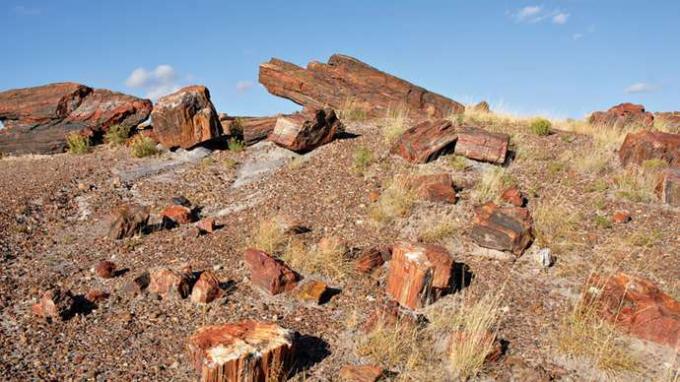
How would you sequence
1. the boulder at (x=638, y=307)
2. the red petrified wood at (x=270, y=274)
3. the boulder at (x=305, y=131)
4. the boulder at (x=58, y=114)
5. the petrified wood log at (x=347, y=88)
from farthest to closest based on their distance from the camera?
the petrified wood log at (x=347, y=88) → the boulder at (x=58, y=114) → the boulder at (x=305, y=131) → the red petrified wood at (x=270, y=274) → the boulder at (x=638, y=307)

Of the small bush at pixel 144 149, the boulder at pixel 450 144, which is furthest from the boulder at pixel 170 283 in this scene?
the small bush at pixel 144 149

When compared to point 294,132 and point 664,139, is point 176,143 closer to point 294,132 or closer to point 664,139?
point 294,132

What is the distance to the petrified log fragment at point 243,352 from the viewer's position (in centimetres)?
549

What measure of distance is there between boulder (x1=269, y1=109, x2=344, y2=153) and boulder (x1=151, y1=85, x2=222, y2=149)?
5.13 feet

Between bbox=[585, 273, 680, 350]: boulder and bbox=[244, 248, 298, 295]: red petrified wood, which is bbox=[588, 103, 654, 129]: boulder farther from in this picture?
bbox=[244, 248, 298, 295]: red petrified wood

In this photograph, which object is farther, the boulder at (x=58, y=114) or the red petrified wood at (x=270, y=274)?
the boulder at (x=58, y=114)

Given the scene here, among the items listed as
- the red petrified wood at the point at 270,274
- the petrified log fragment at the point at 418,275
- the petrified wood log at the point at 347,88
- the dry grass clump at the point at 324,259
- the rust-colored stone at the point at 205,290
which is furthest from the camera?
the petrified wood log at the point at 347,88

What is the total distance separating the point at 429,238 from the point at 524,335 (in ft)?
8.53

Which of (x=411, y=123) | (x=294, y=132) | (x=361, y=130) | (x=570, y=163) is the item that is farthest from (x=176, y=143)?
(x=570, y=163)

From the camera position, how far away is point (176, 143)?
13688 millimetres

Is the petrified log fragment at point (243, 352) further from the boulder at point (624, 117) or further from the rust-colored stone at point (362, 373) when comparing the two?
the boulder at point (624, 117)

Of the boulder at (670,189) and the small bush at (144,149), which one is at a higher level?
the boulder at (670,189)

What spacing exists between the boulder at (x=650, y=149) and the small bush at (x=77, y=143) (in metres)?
12.9

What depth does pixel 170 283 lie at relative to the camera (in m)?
7.56
